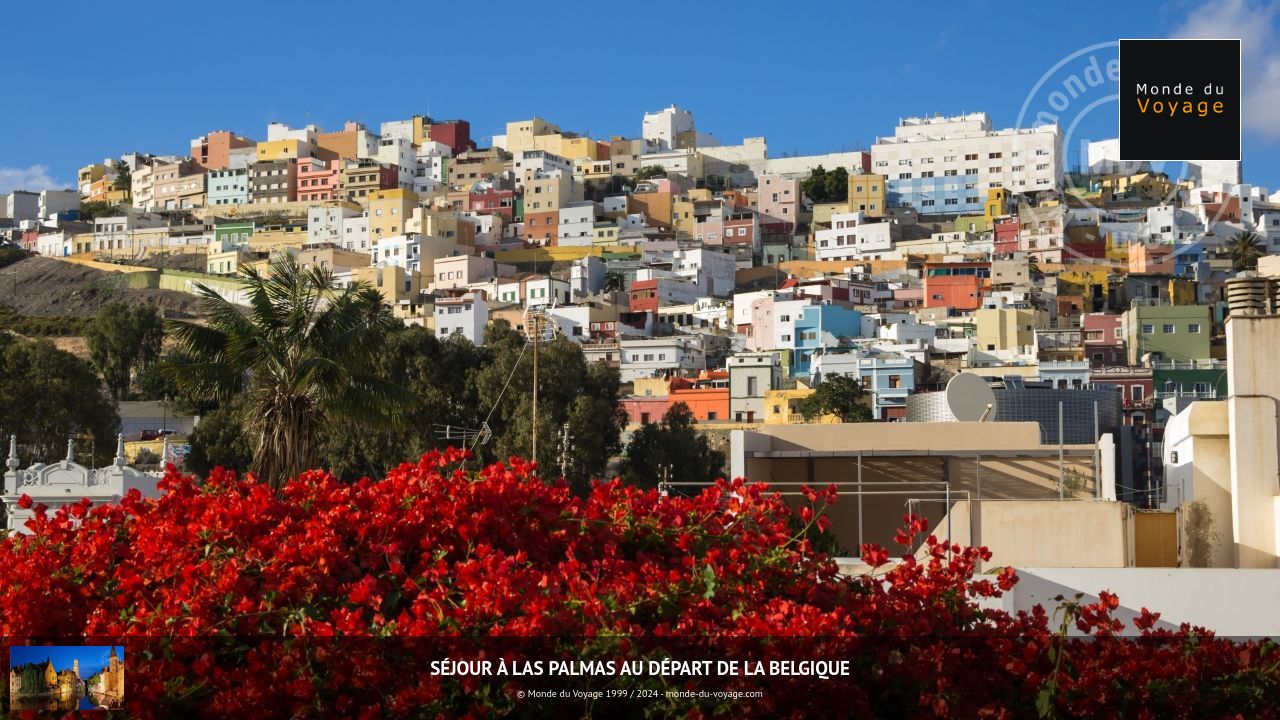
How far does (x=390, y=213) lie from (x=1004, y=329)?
41719 mm

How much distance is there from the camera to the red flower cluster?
709 centimetres

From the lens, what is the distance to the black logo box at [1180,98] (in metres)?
15.2

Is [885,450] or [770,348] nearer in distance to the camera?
[885,450]

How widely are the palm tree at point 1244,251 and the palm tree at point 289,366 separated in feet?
233

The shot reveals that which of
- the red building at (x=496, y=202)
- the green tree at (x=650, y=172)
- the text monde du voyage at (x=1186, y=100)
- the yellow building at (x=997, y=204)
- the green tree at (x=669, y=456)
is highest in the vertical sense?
the green tree at (x=650, y=172)

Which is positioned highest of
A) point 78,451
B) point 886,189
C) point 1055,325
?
point 886,189

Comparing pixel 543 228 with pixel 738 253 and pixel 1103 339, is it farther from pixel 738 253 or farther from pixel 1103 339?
pixel 1103 339

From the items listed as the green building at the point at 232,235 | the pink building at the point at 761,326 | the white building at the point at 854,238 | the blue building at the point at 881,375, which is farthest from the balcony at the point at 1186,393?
the green building at the point at 232,235

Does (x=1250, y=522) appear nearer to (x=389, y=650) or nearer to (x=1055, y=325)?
(x=389, y=650)

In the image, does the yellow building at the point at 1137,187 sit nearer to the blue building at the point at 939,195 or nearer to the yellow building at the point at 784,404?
the blue building at the point at 939,195

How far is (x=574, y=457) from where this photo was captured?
4244 cm

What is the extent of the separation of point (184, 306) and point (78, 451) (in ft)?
125

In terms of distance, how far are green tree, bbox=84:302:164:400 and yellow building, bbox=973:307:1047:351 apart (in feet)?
113

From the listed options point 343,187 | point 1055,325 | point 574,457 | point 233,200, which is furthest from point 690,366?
point 233,200
